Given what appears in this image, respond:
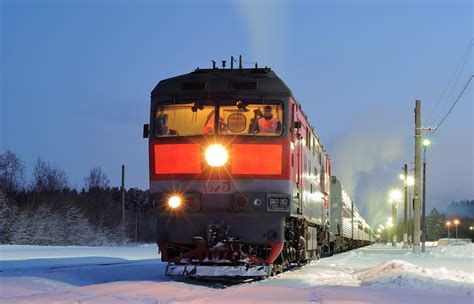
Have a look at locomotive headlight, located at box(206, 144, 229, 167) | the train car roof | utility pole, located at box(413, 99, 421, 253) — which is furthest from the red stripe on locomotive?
utility pole, located at box(413, 99, 421, 253)

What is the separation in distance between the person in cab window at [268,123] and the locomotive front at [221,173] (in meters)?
0.02

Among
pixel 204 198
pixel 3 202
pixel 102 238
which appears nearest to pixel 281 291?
pixel 204 198

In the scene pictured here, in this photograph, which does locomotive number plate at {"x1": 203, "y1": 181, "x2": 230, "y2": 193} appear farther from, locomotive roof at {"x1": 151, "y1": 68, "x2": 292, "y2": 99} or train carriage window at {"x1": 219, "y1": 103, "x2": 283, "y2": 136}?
locomotive roof at {"x1": 151, "y1": 68, "x2": 292, "y2": 99}

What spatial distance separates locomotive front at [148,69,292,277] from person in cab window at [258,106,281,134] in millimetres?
21

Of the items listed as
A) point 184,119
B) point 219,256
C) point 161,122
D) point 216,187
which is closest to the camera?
point 219,256

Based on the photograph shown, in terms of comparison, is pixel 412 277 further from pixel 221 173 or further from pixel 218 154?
pixel 218 154

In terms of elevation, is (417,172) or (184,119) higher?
(184,119)

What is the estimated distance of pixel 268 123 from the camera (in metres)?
13.6

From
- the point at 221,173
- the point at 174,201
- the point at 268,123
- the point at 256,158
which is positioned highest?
the point at 268,123

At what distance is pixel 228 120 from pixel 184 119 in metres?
0.97

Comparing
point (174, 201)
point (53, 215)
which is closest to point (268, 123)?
point (174, 201)

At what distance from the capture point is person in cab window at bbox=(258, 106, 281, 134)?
44.5 feet

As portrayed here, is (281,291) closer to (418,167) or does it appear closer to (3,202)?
(418,167)

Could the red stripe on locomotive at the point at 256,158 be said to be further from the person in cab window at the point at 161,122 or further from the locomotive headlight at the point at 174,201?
the person in cab window at the point at 161,122
